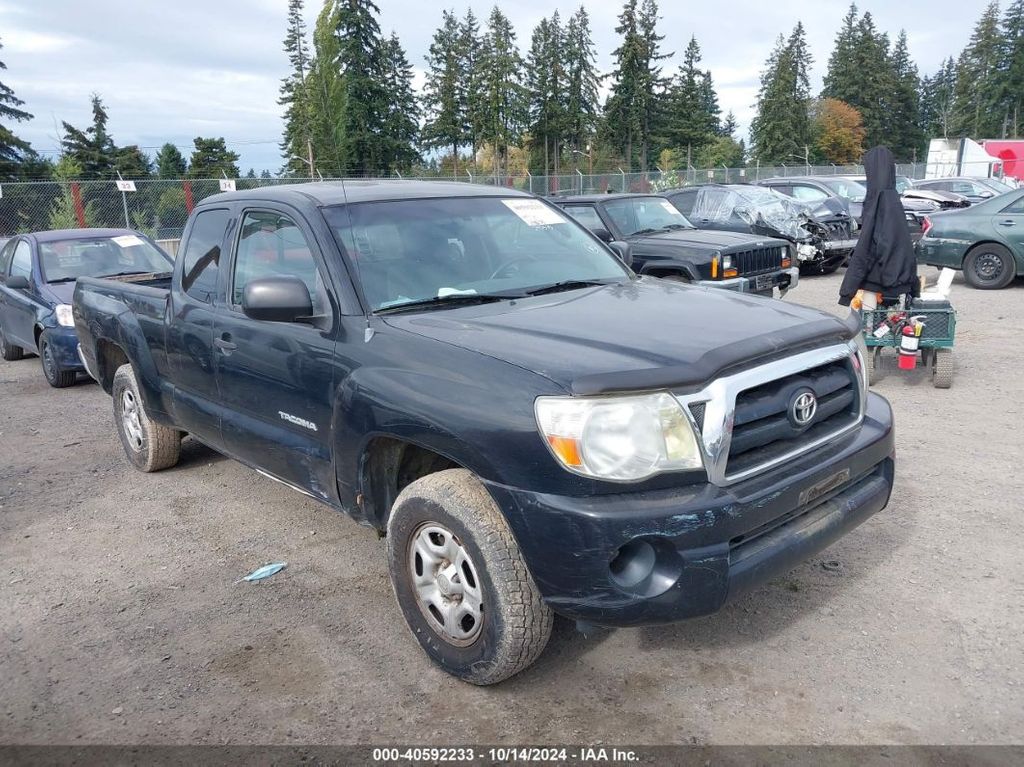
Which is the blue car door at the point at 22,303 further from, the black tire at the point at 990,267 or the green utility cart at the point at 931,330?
the black tire at the point at 990,267

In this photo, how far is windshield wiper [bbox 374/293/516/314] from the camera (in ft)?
11.5

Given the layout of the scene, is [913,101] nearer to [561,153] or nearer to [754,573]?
[561,153]

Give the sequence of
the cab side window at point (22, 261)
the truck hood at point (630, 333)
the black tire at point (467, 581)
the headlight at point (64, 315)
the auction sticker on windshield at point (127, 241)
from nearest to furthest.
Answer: the truck hood at point (630, 333) → the black tire at point (467, 581) → the headlight at point (64, 315) → the cab side window at point (22, 261) → the auction sticker on windshield at point (127, 241)

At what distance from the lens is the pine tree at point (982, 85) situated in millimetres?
91250

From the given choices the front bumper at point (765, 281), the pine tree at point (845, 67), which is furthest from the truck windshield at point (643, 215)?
the pine tree at point (845, 67)

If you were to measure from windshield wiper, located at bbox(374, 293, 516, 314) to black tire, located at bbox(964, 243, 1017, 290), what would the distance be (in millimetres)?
11721

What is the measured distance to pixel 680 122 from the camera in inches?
2844

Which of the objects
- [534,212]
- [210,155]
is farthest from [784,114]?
[534,212]

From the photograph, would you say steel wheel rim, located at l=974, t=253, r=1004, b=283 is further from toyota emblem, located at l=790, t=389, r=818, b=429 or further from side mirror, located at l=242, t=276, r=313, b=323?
side mirror, located at l=242, t=276, r=313, b=323

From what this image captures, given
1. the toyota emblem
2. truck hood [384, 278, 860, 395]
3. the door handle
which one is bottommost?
the toyota emblem

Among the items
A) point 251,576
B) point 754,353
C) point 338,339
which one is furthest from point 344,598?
point 754,353

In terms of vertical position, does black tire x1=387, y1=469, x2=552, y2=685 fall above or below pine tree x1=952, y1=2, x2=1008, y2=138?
below

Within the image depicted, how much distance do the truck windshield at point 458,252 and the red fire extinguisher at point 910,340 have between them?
12.4 ft

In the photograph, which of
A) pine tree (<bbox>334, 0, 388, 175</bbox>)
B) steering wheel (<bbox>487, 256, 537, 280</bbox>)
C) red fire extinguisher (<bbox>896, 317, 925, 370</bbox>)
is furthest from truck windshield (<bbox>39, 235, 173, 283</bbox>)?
red fire extinguisher (<bbox>896, 317, 925, 370</bbox>)
